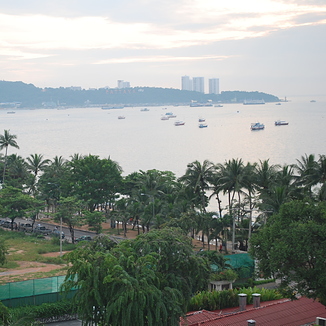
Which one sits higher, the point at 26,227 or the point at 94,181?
the point at 94,181

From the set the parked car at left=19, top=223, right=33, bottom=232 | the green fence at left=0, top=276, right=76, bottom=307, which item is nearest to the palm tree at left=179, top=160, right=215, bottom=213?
the parked car at left=19, top=223, right=33, bottom=232

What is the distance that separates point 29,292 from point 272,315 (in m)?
12.4

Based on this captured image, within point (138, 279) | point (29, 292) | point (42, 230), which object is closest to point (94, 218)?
point (42, 230)

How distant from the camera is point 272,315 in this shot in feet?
81.4

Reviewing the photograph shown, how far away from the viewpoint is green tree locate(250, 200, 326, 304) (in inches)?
896

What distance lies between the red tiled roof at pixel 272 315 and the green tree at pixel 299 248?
1261mm

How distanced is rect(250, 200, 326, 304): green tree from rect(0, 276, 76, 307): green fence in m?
11.2

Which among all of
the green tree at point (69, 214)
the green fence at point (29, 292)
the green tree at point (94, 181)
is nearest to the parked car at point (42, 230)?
the green tree at point (69, 214)

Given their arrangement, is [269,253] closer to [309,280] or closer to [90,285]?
[309,280]

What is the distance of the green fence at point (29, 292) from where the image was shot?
91.7 ft

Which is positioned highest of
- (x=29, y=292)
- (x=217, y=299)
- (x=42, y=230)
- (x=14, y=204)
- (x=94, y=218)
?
(x=217, y=299)

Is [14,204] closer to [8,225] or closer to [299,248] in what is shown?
[8,225]

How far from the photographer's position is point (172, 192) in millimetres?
56781

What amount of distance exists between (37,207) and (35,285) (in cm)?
2891
